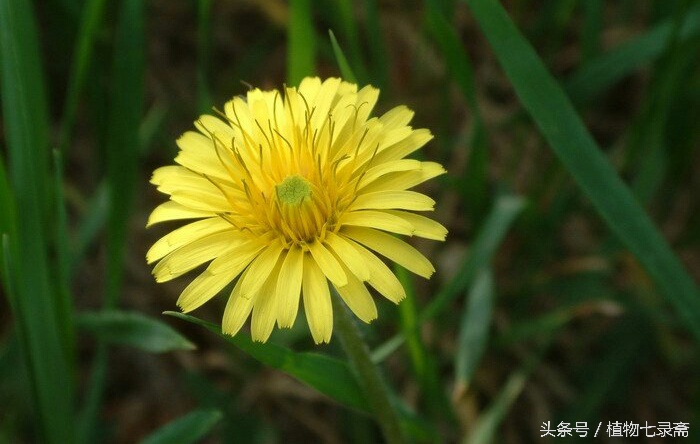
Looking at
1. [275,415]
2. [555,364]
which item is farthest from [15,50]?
[555,364]

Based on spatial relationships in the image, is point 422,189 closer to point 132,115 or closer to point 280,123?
point 132,115

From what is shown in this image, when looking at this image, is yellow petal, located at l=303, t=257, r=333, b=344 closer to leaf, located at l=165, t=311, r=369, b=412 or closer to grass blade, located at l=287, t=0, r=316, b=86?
leaf, located at l=165, t=311, r=369, b=412

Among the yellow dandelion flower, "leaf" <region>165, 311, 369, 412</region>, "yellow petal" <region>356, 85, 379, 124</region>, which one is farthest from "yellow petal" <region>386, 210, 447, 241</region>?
"leaf" <region>165, 311, 369, 412</region>

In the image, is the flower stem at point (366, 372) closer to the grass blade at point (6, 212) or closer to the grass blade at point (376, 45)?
the grass blade at point (6, 212)

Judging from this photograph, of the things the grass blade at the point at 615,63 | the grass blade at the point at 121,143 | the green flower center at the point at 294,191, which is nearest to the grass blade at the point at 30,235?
the grass blade at the point at 121,143

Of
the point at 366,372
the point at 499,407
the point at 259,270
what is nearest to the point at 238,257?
the point at 259,270
